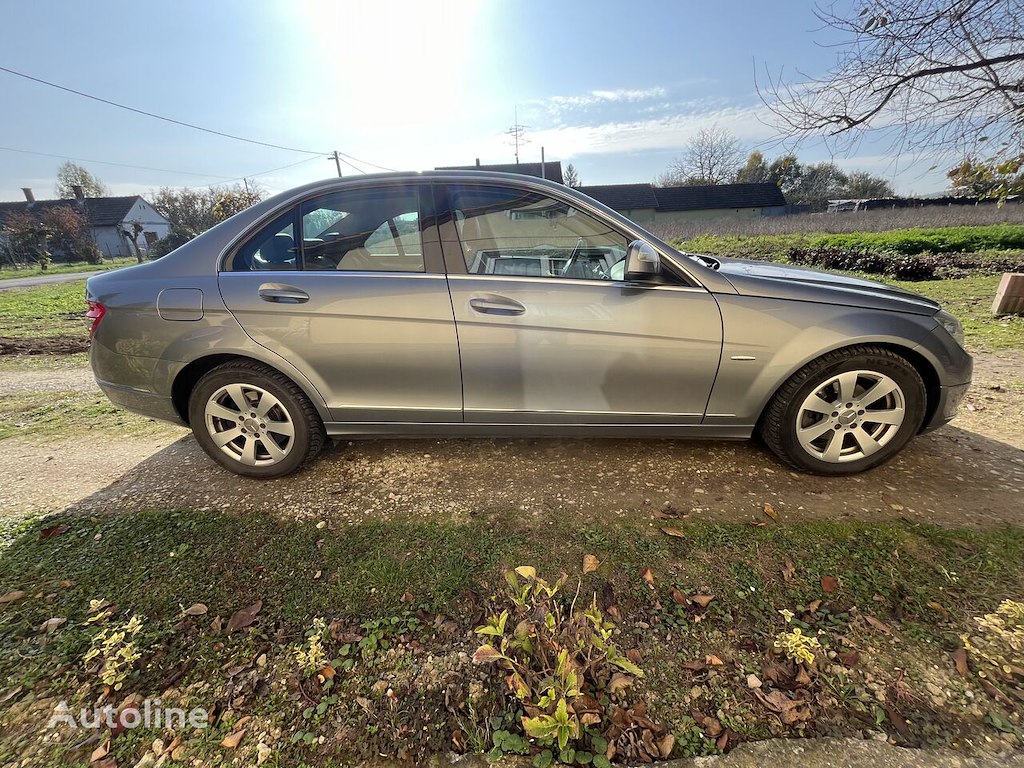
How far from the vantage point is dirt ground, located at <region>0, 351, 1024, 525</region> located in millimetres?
2492

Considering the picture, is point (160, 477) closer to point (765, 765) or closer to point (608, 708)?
point (608, 708)

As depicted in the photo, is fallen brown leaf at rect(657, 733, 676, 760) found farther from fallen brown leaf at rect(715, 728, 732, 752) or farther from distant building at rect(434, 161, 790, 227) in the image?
distant building at rect(434, 161, 790, 227)

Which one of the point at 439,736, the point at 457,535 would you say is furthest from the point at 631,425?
the point at 439,736

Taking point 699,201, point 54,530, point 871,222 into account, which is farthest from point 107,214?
point 871,222

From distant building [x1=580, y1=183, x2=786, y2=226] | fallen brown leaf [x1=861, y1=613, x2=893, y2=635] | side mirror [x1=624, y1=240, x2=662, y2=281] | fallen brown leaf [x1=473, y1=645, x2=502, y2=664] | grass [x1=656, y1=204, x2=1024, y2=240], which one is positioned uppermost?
distant building [x1=580, y1=183, x2=786, y2=226]

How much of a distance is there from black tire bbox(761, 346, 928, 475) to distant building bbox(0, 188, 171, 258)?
50232mm

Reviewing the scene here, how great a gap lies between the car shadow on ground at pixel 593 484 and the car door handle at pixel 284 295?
3.65 feet

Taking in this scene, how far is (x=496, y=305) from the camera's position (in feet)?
8.14

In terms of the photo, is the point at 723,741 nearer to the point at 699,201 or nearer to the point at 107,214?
the point at 699,201

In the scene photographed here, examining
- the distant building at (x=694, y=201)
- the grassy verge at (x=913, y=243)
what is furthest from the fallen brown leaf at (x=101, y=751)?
the distant building at (x=694, y=201)

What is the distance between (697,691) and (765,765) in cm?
25

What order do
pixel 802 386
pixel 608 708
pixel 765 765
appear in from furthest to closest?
pixel 802 386, pixel 608 708, pixel 765 765

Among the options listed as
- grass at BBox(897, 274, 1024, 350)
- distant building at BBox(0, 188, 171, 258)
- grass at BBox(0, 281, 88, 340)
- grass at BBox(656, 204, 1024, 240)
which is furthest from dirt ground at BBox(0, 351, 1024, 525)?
distant building at BBox(0, 188, 171, 258)

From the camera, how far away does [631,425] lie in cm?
267
